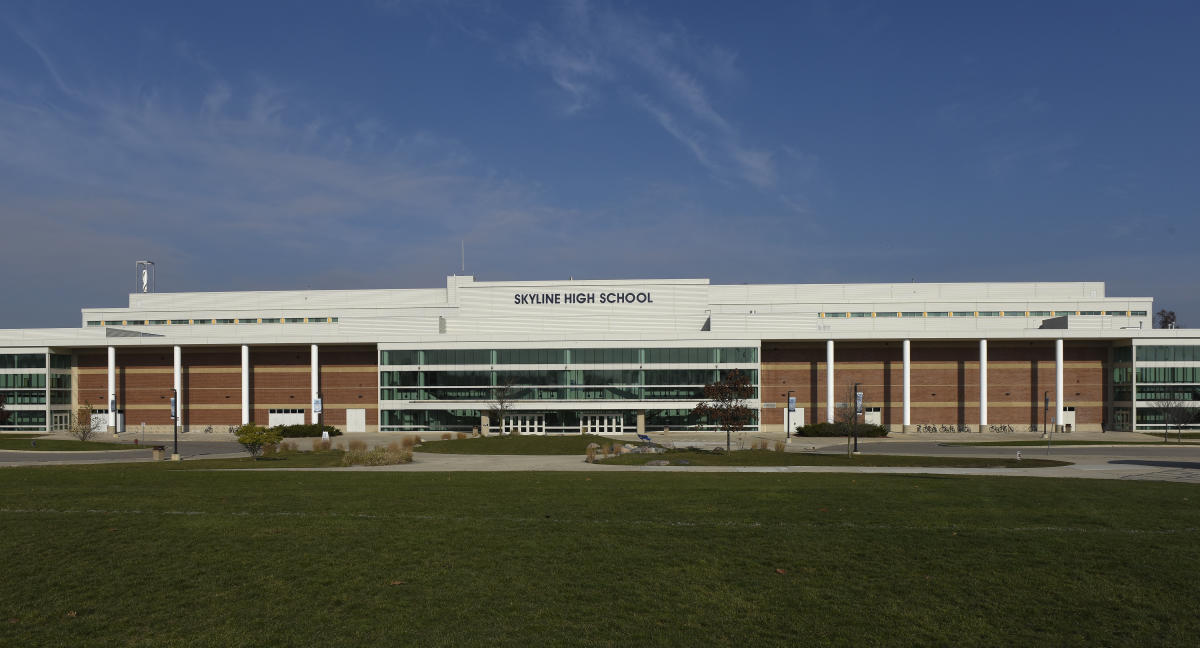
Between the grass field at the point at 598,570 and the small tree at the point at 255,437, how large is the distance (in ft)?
67.7

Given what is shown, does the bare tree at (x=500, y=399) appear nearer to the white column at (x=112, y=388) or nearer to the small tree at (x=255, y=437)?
the small tree at (x=255, y=437)

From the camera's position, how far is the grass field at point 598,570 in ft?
31.0

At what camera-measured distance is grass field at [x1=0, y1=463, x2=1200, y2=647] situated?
31.0 ft

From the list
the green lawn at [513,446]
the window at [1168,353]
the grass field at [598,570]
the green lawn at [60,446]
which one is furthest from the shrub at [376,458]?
the window at [1168,353]

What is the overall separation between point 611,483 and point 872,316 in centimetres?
7006

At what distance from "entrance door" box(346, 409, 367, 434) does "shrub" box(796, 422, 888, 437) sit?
4425 centimetres

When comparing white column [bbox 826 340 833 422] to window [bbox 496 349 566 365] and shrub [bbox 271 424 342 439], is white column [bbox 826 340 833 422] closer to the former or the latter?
window [bbox 496 349 566 365]

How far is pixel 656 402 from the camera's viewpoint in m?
75.2

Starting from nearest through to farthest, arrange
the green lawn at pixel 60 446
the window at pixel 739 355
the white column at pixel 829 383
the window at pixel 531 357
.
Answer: the green lawn at pixel 60 446
the white column at pixel 829 383
the window at pixel 739 355
the window at pixel 531 357

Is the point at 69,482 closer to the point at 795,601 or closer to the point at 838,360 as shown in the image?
the point at 795,601

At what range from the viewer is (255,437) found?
41719mm

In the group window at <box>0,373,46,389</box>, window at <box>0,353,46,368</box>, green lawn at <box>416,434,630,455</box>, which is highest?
window at <box>0,353,46,368</box>

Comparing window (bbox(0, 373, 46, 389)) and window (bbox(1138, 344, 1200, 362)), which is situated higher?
window (bbox(1138, 344, 1200, 362))

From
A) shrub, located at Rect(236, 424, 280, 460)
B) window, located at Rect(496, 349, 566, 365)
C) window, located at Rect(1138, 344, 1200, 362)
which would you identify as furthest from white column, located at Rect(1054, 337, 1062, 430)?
shrub, located at Rect(236, 424, 280, 460)
